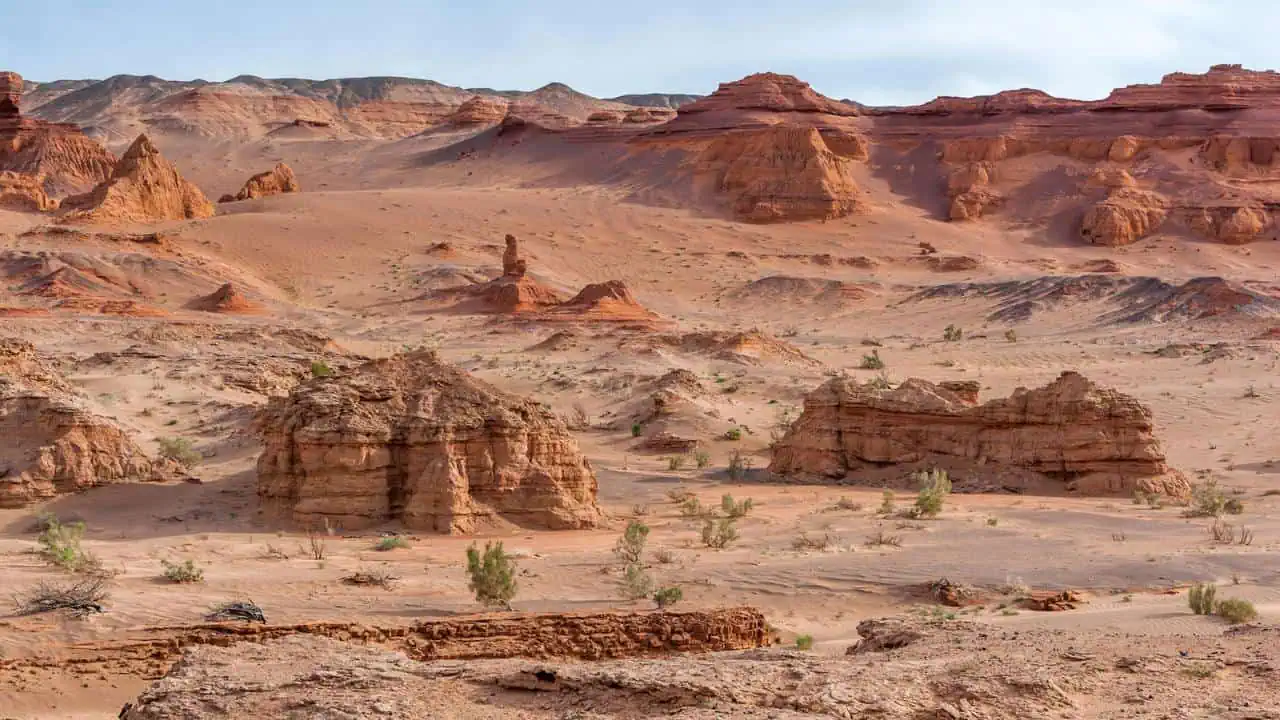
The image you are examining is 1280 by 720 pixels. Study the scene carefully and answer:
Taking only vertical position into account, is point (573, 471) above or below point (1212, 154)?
below

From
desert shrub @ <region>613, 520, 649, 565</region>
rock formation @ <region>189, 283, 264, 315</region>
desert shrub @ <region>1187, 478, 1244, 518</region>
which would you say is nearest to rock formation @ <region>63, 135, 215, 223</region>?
rock formation @ <region>189, 283, 264, 315</region>

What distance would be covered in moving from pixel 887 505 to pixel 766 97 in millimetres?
56805

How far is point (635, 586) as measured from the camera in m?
11.7

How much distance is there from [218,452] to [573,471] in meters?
5.84

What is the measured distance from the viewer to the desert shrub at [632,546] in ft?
42.0

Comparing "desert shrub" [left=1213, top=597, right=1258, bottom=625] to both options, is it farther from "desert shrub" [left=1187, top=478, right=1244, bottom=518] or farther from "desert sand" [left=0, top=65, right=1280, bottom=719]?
"desert shrub" [left=1187, top=478, right=1244, bottom=518]

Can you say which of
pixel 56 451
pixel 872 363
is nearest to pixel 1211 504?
pixel 56 451

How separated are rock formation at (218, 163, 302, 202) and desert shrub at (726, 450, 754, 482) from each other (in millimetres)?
46334

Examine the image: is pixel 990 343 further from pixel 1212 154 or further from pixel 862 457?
pixel 1212 154

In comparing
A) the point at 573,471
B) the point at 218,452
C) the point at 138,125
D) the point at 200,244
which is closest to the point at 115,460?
the point at 218,452

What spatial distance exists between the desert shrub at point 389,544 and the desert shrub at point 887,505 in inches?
206

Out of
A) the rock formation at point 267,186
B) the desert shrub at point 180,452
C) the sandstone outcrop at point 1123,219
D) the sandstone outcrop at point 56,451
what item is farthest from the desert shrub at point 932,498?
the rock formation at point 267,186

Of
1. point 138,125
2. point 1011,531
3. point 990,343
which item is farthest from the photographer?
point 138,125

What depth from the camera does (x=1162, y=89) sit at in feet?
232
